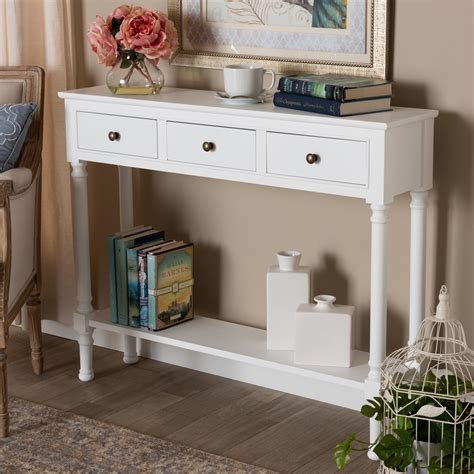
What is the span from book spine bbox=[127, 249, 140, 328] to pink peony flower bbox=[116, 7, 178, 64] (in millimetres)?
630

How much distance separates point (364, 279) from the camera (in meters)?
3.02

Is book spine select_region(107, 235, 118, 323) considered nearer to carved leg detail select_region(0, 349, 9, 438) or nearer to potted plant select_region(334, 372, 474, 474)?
carved leg detail select_region(0, 349, 9, 438)

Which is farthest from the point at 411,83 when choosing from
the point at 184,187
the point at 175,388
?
the point at 175,388

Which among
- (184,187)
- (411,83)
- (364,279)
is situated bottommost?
(364,279)

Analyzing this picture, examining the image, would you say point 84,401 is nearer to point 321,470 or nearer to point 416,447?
point 321,470

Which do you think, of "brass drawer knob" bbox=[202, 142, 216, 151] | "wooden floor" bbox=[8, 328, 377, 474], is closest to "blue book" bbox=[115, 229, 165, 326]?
"wooden floor" bbox=[8, 328, 377, 474]

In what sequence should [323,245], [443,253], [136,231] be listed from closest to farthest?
1. [443,253]
2. [323,245]
3. [136,231]

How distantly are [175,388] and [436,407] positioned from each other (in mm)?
1162

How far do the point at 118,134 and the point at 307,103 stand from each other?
0.64 m

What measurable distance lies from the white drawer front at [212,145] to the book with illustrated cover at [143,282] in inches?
15.6

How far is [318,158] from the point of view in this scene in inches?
103

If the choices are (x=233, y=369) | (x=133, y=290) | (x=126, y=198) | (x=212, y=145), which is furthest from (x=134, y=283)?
(x=212, y=145)

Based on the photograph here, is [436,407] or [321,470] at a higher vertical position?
[436,407]

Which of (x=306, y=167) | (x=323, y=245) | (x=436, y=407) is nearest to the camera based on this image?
(x=436, y=407)
